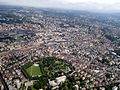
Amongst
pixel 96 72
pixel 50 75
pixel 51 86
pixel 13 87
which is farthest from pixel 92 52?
pixel 13 87

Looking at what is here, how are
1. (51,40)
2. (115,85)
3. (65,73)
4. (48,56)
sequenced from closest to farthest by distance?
(115,85) → (65,73) → (48,56) → (51,40)

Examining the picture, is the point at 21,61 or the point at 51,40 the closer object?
the point at 21,61

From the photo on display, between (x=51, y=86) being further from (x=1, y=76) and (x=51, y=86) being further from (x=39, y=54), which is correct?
(x=39, y=54)

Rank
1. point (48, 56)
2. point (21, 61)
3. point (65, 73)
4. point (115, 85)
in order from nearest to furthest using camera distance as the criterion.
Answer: point (115, 85) → point (65, 73) → point (21, 61) → point (48, 56)

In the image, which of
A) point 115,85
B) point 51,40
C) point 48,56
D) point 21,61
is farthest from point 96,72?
point 51,40

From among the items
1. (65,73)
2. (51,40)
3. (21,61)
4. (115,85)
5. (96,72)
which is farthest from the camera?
(51,40)

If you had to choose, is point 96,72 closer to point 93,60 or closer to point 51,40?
point 93,60

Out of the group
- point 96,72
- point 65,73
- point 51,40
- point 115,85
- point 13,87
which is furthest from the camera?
point 51,40
